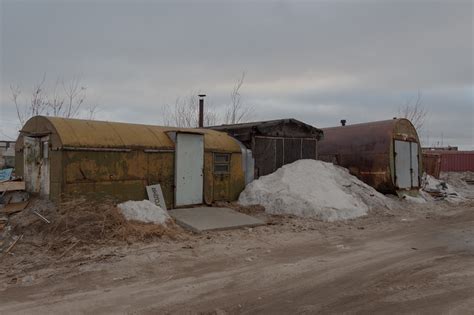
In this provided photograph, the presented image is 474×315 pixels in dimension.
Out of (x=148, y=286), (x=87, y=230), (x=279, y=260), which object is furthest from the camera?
(x=87, y=230)

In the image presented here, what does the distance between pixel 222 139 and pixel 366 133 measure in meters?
7.86

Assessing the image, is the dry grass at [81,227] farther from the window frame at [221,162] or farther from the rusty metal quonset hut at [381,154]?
the rusty metal quonset hut at [381,154]

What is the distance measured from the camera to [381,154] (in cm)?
1870

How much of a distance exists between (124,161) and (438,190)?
16.7 m

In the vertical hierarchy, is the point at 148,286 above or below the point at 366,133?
below

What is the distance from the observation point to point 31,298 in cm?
606

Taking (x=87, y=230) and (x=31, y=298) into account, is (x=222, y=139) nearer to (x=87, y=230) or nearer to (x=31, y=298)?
(x=87, y=230)

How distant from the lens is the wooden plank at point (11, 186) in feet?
37.3

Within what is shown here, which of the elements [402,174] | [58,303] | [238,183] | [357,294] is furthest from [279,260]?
[402,174]

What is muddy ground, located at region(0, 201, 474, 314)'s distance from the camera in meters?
5.73

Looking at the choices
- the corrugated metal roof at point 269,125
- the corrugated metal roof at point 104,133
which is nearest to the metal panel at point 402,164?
the corrugated metal roof at point 269,125

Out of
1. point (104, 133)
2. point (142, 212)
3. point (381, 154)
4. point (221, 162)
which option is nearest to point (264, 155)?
point (221, 162)

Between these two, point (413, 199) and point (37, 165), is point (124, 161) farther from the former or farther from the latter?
point (413, 199)

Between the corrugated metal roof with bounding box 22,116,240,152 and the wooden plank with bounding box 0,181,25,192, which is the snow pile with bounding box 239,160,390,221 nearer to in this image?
the corrugated metal roof with bounding box 22,116,240,152
